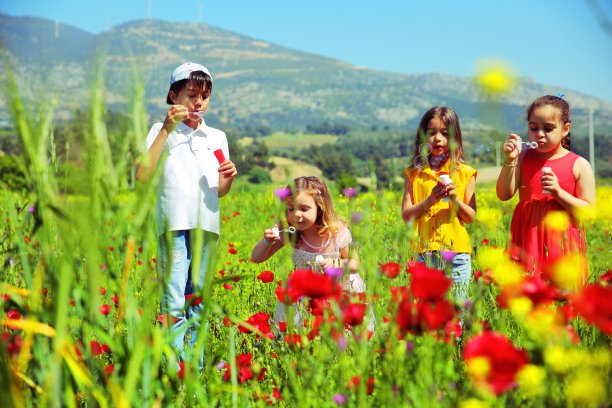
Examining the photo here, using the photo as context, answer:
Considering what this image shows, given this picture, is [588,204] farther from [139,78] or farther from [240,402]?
[139,78]

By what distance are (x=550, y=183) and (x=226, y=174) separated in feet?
4.39

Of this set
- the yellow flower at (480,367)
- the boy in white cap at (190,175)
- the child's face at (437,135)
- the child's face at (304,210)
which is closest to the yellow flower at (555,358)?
the yellow flower at (480,367)

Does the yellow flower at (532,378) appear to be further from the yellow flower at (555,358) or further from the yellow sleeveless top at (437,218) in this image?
the yellow sleeveless top at (437,218)

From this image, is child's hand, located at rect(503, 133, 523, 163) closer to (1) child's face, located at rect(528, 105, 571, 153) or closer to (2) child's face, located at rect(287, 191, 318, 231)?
(1) child's face, located at rect(528, 105, 571, 153)

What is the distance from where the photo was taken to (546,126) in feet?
9.70

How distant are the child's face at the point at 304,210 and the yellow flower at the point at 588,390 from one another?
1.96 m

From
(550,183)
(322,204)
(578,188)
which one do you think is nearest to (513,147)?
(550,183)

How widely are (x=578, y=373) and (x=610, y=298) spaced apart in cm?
14

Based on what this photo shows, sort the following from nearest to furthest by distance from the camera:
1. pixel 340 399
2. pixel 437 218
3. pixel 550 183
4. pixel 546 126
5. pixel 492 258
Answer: pixel 340 399
pixel 492 258
pixel 550 183
pixel 546 126
pixel 437 218

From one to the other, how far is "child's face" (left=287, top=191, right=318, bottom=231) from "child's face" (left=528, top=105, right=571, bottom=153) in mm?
1017

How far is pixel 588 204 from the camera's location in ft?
9.22

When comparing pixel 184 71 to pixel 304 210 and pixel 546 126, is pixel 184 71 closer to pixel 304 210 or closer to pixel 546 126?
pixel 304 210

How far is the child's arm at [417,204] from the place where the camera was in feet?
9.40

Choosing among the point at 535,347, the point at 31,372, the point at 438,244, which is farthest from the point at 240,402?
the point at 438,244
